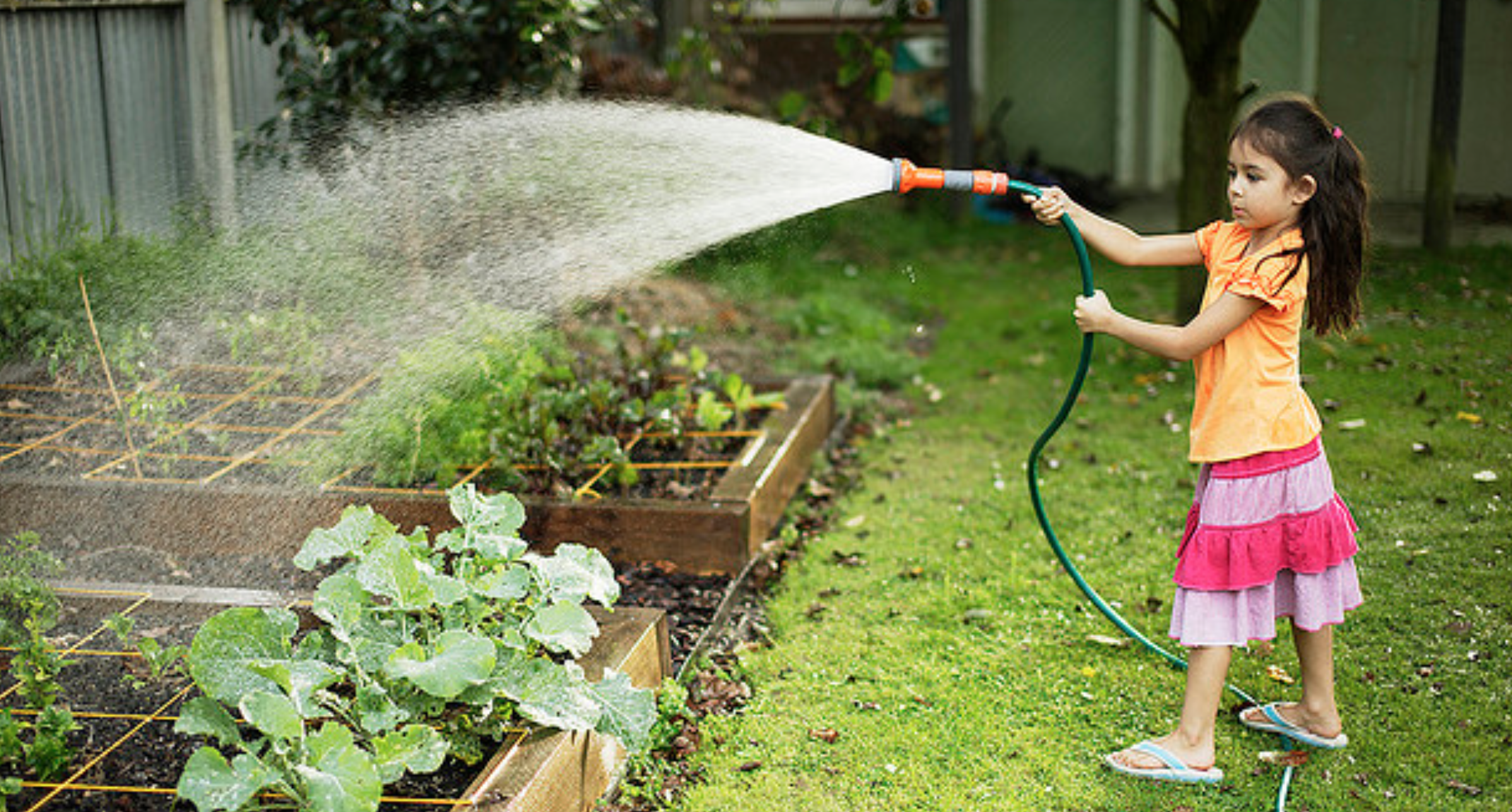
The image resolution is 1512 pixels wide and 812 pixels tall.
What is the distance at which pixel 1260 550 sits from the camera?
3.30 meters

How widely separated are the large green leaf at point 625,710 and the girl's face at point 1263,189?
168cm

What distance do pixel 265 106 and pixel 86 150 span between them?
4.22 ft

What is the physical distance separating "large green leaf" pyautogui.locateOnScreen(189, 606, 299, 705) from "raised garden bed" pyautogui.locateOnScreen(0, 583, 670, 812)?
23 cm

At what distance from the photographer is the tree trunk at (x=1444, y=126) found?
27.5ft

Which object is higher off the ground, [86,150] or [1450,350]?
[86,150]

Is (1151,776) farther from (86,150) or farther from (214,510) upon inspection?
(86,150)

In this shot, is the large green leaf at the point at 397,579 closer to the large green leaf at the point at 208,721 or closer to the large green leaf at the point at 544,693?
the large green leaf at the point at 544,693

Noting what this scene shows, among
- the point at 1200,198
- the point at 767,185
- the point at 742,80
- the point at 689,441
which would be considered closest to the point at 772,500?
the point at 689,441

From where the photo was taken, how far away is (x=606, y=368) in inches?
237

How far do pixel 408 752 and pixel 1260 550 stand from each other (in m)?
1.92

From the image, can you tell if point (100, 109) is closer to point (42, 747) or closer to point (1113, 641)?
→ point (42, 747)

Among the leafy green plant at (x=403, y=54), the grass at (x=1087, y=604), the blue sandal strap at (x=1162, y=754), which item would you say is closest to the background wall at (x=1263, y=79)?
the grass at (x=1087, y=604)

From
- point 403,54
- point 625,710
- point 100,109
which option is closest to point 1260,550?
point 625,710

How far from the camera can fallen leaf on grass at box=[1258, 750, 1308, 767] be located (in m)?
3.35
